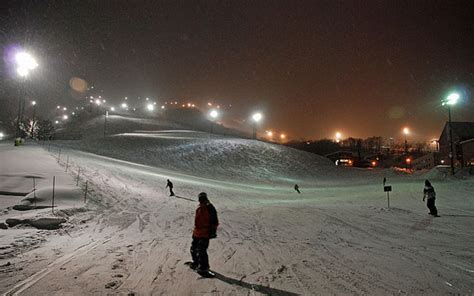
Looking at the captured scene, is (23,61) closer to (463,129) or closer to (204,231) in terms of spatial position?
(204,231)

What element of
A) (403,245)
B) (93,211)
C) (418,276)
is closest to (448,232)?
(403,245)

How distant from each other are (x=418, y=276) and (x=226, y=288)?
4.43 m

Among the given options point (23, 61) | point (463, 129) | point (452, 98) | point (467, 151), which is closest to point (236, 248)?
point (23, 61)

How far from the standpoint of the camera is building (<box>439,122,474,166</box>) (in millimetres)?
58053

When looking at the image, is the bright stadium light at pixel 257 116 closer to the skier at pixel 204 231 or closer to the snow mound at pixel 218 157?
the snow mound at pixel 218 157

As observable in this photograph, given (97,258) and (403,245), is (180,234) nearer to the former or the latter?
(97,258)

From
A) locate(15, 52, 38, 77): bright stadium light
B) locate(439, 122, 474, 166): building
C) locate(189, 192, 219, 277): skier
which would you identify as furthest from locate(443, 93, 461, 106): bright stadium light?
locate(15, 52, 38, 77): bright stadium light

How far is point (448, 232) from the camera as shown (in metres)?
12.1

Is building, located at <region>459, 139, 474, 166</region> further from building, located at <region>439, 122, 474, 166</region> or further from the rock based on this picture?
the rock

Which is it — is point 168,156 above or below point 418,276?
above

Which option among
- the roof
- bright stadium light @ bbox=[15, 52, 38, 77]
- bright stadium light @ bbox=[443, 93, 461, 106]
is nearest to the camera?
bright stadium light @ bbox=[15, 52, 38, 77]

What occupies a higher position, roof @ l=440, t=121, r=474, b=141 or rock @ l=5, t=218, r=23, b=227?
roof @ l=440, t=121, r=474, b=141

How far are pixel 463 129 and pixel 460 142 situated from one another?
9101mm

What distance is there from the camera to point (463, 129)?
6738 centimetres
